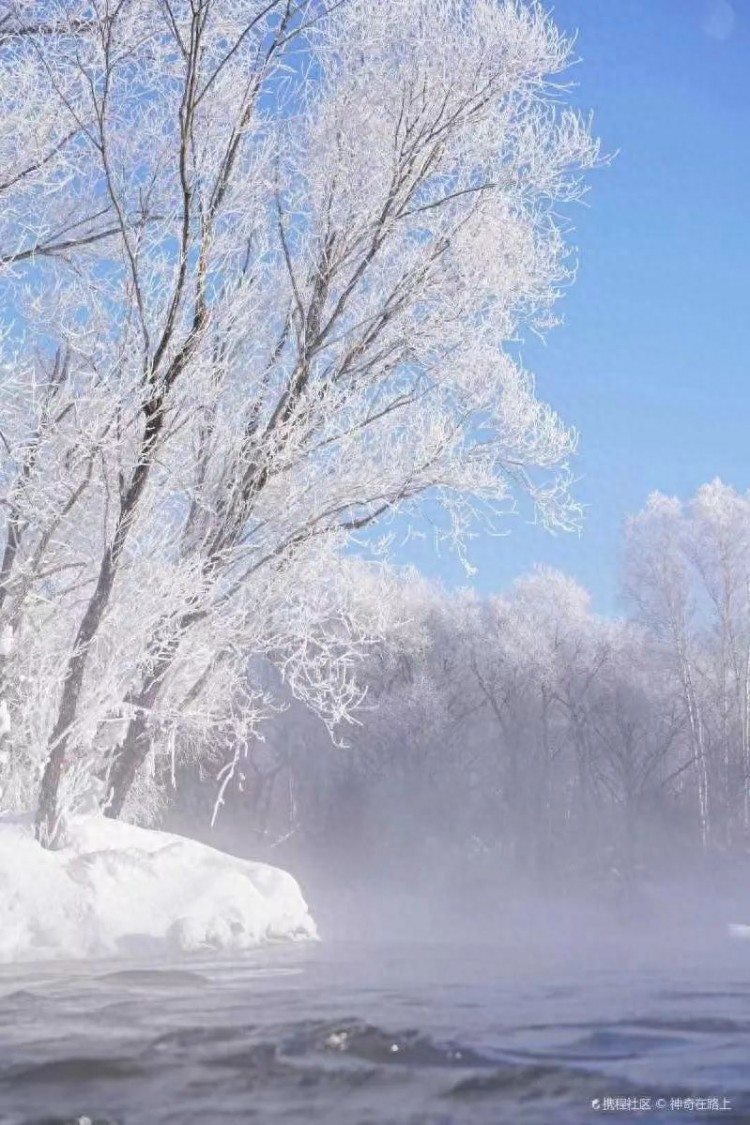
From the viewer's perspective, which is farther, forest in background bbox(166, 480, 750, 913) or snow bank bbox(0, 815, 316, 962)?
forest in background bbox(166, 480, 750, 913)

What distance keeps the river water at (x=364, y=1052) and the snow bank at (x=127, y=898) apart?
1761mm

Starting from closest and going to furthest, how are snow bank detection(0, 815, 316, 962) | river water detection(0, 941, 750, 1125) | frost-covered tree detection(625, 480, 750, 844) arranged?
1. river water detection(0, 941, 750, 1125)
2. snow bank detection(0, 815, 316, 962)
3. frost-covered tree detection(625, 480, 750, 844)

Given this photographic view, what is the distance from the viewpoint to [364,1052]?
3.26 metres

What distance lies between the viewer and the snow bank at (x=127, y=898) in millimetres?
7520

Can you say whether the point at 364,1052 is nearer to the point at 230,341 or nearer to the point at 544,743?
the point at 230,341

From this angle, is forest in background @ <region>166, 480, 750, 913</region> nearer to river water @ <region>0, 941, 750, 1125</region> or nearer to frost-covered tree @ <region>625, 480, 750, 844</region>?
frost-covered tree @ <region>625, 480, 750, 844</region>

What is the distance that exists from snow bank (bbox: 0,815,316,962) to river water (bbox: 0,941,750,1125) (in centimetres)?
176

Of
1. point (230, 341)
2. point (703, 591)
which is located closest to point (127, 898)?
point (230, 341)

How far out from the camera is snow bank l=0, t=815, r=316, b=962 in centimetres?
752

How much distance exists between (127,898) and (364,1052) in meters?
5.29

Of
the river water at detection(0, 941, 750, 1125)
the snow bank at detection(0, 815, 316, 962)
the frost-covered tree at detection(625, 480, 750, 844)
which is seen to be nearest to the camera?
the river water at detection(0, 941, 750, 1125)

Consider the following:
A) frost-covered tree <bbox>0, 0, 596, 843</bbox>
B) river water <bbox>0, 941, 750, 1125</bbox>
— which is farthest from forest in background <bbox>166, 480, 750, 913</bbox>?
river water <bbox>0, 941, 750, 1125</bbox>

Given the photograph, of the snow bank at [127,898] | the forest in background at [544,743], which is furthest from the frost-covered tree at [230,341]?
the forest in background at [544,743]

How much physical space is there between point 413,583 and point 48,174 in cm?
3894
